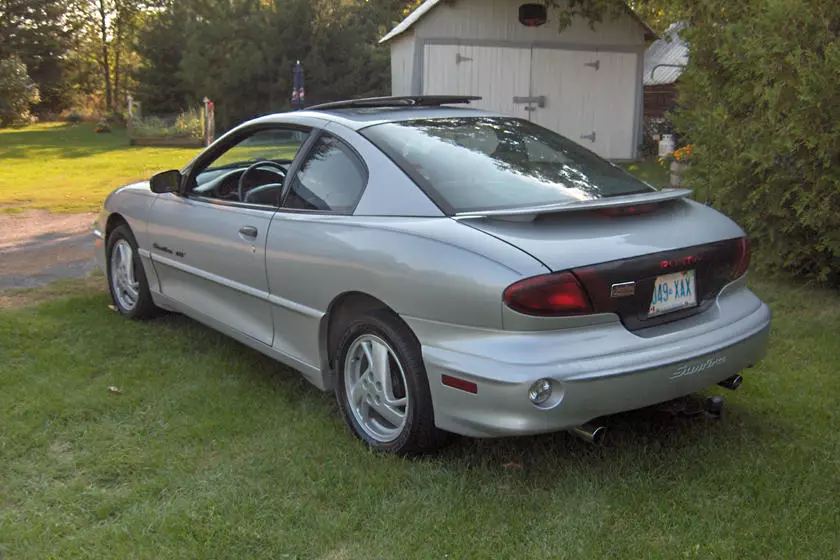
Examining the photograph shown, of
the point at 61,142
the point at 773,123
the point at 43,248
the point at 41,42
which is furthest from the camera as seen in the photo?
the point at 41,42

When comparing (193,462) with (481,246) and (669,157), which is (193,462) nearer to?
(481,246)

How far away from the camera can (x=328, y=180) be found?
3809mm

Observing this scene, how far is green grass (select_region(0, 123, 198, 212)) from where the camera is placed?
1176 cm

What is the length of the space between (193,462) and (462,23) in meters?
12.6

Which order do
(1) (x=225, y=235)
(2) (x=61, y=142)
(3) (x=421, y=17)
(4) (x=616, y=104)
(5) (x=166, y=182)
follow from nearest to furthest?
(1) (x=225, y=235), (5) (x=166, y=182), (3) (x=421, y=17), (4) (x=616, y=104), (2) (x=61, y=142)

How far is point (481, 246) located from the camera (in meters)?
2.96

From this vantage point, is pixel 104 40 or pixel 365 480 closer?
pixel 365 480

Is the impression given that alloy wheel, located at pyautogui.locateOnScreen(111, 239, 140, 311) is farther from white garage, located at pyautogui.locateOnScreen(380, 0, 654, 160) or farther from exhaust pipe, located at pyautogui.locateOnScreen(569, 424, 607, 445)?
white garage, located at pyautogui.locateOnScreen(380, 0, 654, 160)

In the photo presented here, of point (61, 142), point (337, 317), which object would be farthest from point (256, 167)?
point (61, 142)

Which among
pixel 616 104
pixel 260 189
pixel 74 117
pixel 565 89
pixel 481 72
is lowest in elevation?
pixel 260 189

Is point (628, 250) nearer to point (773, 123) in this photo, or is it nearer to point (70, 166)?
point (773, 123)

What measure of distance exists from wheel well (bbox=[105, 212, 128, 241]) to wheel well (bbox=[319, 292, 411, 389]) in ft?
8.16

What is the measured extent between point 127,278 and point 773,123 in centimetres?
479

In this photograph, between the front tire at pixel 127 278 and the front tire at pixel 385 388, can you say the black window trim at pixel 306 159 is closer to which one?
the front tire at pixel 385 388
